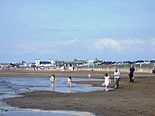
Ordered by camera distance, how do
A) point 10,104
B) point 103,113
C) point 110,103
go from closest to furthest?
1. point 103,113
2. point 110,103
3. point 10,104

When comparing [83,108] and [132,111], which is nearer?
[132,111]

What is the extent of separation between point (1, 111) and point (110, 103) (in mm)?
6500

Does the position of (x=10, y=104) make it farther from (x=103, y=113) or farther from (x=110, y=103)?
(x=103, y=113)

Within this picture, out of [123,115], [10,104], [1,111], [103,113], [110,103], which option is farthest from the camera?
[10,104]

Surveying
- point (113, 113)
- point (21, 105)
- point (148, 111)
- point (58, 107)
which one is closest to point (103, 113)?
point (113, 113)

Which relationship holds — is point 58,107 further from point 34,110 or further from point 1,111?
point 1,111

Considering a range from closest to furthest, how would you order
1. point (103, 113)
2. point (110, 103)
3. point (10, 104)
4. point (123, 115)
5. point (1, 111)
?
Answer: point (123, 115) → point (103, 113) → point (1, 111) → point (110, 103) → point (10, 104)

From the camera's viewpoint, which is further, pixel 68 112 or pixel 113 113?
pixel 68 112

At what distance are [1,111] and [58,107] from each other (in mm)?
3322

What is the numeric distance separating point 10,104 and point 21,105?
3.69 ft

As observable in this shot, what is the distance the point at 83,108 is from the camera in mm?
24234

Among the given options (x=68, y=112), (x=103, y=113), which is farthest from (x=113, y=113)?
(x=68, y=112)

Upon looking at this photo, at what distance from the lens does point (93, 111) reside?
22.8 m

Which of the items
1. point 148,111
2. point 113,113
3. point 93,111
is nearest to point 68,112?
point 93,111
